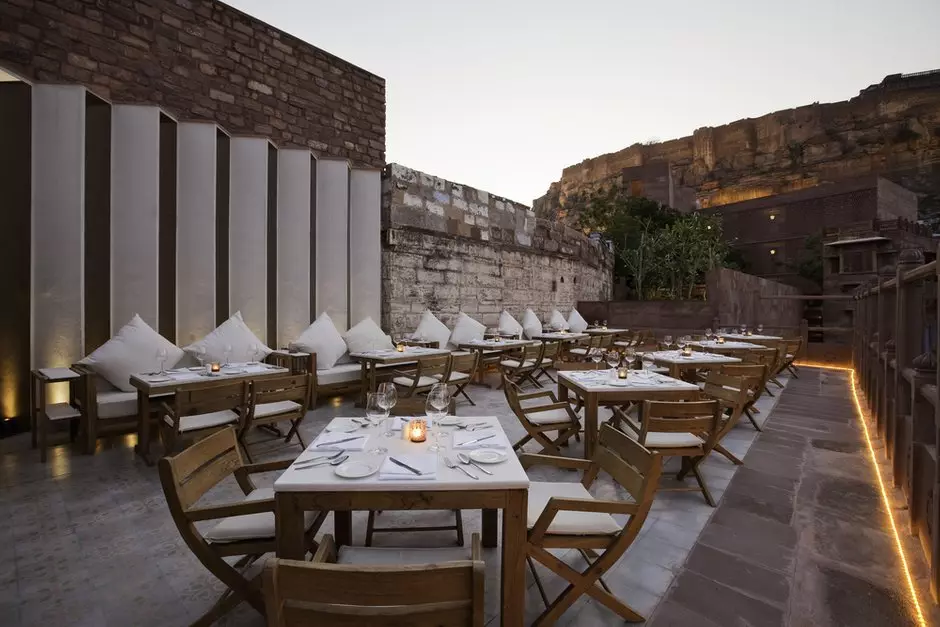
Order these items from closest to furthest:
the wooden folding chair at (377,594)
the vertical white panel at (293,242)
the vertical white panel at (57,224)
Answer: the wooden folding chair at (377,594) → the vertical white panel at (57,224) → the vertical white panel at (293,242)

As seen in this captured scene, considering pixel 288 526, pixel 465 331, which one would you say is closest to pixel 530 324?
pixel 465 331

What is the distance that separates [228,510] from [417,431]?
27.5 inches

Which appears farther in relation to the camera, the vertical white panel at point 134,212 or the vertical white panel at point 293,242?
the vertical white panel at point 293,242

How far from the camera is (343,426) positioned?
A: 1.97 metres

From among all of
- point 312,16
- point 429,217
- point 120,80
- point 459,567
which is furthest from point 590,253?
point 459,567

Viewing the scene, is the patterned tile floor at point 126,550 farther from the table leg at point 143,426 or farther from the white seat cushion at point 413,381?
the white seat cushion at point 413,381

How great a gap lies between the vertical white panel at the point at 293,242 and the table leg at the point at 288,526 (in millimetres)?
4682

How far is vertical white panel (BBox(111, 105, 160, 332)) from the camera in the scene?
4.41m

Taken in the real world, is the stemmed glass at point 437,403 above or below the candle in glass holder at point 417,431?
above

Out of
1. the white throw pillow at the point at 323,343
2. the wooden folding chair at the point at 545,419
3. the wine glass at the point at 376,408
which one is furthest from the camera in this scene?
the white throw pillow at the point at 323,343

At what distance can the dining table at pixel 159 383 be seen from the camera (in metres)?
3.13

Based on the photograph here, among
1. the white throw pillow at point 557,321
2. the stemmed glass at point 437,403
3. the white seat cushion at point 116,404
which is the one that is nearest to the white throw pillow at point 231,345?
the white seat cushion at point 116,404

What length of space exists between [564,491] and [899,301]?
224 centimetres

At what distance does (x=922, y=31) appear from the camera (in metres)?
40.2
